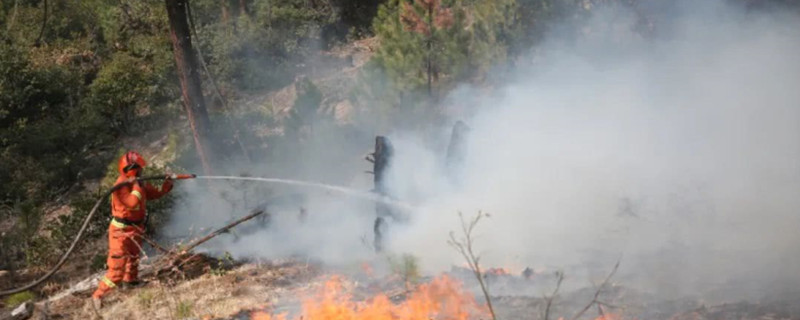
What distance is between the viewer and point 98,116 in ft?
52.5

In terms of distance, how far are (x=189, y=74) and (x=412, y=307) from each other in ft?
22.2

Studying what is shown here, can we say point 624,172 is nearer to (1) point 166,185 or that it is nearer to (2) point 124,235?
(1) point 166,185

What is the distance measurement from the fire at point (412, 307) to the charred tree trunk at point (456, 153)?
2416 mm

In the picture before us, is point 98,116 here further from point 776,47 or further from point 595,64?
point 776,47

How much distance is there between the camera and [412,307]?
5.92 metres

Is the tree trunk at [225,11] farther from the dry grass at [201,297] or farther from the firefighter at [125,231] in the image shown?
the dry grass at [201,297]

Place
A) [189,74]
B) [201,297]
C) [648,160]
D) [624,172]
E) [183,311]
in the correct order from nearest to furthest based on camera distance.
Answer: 1. [183,311]
2. [201,297]
3. [624,172]
4. [648,160]
5. [189,74]

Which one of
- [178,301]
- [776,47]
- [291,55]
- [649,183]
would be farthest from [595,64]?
[291,55]

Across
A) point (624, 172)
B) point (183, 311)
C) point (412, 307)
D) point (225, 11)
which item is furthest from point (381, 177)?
point (225, 11)

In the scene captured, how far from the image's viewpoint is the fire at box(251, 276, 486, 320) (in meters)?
5.81

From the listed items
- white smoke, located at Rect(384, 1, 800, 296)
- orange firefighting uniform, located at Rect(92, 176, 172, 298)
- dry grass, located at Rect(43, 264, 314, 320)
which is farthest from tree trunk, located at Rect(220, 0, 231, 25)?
dry grass, located at Rect(43, 264, 314, 320)

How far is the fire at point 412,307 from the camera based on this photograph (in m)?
5.81

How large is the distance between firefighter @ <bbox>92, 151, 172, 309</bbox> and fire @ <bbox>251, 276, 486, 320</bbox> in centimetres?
196

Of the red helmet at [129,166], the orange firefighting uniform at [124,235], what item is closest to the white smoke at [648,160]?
the orange firefighting uniform at [124,235]
